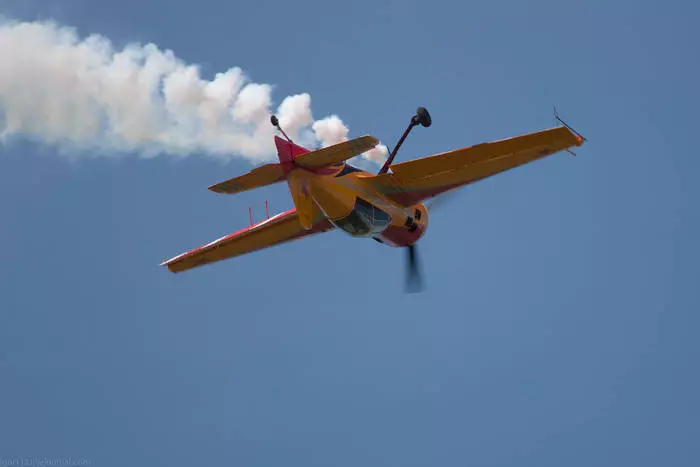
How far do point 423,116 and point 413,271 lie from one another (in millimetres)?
5563

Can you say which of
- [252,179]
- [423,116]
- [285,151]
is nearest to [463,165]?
[423,116]

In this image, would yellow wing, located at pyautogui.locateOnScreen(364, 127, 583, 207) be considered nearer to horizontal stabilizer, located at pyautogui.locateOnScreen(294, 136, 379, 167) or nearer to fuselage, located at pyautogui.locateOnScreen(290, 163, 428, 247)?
fuselage, located at pyautogui.locateOnScreen(290, 163, 428, 247)

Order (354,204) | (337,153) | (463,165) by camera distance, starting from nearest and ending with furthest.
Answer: (337,153) → (463,165) → (354,204)

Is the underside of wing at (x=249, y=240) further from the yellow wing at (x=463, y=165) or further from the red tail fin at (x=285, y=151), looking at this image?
the red tail fin at (x=285, y=151)

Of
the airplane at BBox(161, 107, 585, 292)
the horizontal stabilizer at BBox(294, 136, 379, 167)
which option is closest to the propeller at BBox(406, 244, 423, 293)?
the airplane at BBox(161, 107, 585, 292)

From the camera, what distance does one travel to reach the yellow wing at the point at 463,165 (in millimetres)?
22453

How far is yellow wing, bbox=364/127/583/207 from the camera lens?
22453 mm

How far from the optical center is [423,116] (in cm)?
2370

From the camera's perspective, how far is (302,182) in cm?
2323

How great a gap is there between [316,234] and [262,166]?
5784mm

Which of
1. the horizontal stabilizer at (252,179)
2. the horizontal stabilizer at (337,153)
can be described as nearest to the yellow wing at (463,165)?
the horizontal stabilizer at (337,153)

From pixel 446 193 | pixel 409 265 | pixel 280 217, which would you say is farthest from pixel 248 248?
pixel 446 193

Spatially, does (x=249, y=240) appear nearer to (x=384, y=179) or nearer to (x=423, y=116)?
(x=384, y=179)

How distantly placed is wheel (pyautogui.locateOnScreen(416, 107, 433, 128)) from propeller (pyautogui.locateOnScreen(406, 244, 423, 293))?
4.75m
